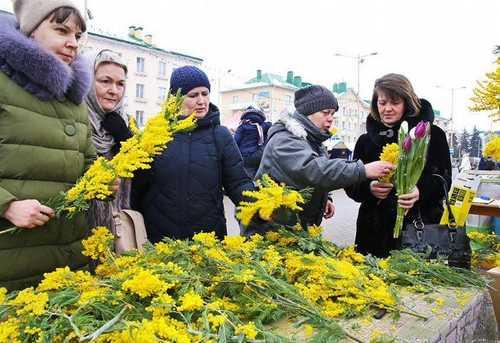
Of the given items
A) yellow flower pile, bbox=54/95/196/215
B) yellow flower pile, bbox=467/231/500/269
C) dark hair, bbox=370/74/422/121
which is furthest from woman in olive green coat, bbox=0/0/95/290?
yellow flower pile, bbox=467/231/500/269

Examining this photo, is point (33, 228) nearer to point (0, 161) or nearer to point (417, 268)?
point (0, 161)

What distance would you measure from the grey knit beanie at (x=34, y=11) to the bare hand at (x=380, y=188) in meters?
1.61

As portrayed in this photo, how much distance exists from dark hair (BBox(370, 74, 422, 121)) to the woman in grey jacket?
0.95ft

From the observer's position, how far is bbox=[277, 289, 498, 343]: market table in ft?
3.99

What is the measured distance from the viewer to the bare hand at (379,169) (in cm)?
214

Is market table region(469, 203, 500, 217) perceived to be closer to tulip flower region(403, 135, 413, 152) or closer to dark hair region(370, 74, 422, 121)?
dark hair region(370, 74, 422, 121)

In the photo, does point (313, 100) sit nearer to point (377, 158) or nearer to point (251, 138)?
point (377, 158)

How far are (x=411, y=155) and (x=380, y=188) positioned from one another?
438mm

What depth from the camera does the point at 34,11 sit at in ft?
5.51

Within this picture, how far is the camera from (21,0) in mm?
1733

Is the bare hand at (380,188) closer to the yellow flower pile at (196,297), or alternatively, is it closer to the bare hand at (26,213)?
the yellow flower pile at (196,297)

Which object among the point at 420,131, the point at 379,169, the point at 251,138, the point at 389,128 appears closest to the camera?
the point at 420,131

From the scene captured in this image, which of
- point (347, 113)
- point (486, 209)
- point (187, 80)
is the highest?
point (347, 113)

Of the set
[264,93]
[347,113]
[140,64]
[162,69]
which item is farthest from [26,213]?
[347,113]
